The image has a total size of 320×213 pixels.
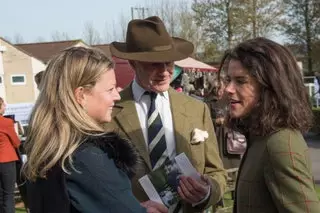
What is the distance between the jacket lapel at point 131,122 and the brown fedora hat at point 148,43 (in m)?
0.26

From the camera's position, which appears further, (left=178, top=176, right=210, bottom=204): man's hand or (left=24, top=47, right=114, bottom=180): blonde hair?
(left=178, top=176, right=210, bottom=204): man's hand

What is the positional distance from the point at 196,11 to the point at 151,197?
97.9ft

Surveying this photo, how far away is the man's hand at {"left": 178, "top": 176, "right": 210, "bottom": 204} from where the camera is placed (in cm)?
240

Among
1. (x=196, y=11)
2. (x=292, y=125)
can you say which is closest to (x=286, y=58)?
(x=292, y=125)

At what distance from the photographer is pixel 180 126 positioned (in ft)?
8.96

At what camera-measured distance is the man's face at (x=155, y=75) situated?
8.91ft

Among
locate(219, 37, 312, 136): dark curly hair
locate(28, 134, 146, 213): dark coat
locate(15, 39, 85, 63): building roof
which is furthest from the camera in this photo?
locate(15, 39, 85, 63): building roof

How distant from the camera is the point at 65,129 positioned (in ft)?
5.77

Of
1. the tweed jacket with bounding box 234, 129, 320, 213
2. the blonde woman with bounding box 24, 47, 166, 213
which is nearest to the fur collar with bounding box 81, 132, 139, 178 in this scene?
the blonde woman with bounding box 24, 47, 166, 213

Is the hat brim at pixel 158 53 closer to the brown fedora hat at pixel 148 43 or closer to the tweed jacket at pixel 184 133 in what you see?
the brown fedora hat at pixel 148 43

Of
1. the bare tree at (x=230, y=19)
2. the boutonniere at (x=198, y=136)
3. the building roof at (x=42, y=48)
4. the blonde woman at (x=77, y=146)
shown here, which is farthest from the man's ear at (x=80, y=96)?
the building roof at (x=42, y=48)

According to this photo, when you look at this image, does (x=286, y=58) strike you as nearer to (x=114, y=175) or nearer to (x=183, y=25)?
(x=114, y=175)

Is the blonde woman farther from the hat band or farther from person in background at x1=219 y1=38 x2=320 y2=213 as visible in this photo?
the hat band

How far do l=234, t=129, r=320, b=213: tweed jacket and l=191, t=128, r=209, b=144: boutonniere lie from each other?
1.97ft
